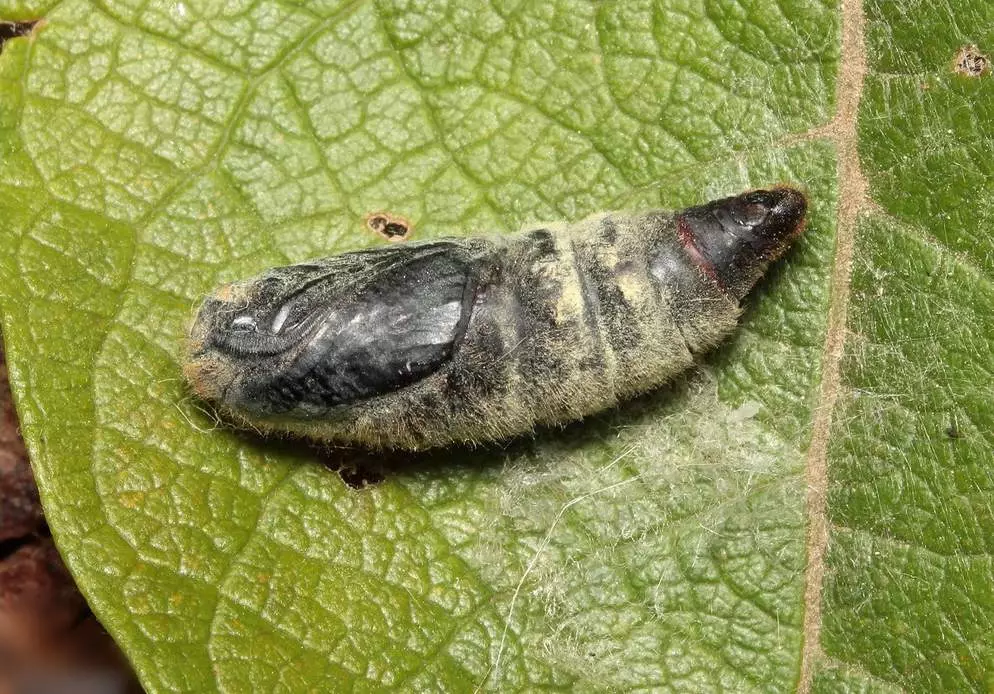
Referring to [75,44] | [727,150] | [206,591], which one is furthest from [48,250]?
[727,150]

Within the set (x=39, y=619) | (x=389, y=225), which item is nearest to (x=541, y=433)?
(x=389, y=225)

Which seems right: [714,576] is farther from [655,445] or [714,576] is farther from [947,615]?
[947,615]

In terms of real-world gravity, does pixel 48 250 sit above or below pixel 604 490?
above

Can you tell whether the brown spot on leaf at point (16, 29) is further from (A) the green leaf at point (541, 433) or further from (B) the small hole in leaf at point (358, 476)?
(B) the small hole in leaf at point (358, 476)

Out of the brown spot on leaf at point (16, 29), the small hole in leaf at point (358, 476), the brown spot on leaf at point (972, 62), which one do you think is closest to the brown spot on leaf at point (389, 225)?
the small hole in leaf at point (358, 476)

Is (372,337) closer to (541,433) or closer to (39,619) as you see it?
(541,433)

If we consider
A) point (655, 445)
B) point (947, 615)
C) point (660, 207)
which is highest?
point (660, 207)

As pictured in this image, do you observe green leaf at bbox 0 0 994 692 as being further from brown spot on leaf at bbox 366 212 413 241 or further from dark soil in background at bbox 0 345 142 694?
dark soil in background at bbox 0 345 142 694
